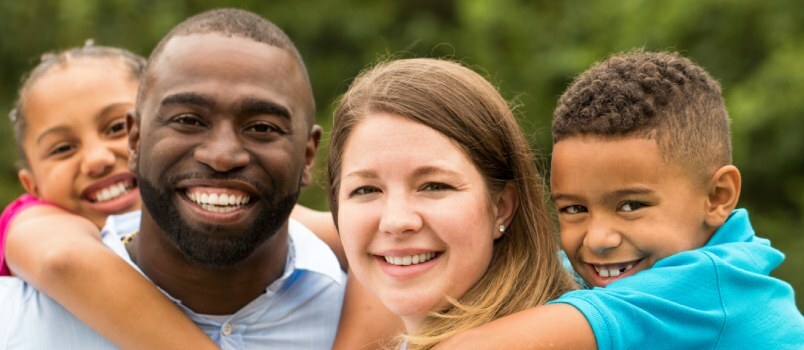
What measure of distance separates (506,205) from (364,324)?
839mm

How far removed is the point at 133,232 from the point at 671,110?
7.14 feet

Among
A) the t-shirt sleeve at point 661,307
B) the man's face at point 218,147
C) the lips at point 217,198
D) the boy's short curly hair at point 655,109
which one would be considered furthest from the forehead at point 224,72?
the t-shirt sleeve at point 661,307

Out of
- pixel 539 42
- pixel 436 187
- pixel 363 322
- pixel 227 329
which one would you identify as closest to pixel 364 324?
pixel 363 322

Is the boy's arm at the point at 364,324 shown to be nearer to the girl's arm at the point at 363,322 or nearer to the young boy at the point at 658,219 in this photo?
the girl's arm at the point at 363,322

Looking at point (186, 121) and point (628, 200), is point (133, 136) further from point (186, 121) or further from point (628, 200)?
point (628, 200)

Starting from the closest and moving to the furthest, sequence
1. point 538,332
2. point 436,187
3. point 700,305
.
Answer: point 538,332, point 700,305, point 436,187

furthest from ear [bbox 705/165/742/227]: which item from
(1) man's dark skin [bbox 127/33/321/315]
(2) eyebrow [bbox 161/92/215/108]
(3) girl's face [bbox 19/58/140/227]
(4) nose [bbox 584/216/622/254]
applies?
(3) girl's face [bbox 19/58/140/227]

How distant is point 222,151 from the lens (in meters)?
3.60

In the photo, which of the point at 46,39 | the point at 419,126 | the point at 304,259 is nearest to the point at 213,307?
the point at 304,259

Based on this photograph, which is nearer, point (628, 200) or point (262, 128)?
point (628, 200)

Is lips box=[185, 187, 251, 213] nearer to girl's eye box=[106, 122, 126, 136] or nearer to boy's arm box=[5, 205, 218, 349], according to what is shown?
boy's arm box=[5, 205, 218, 349]

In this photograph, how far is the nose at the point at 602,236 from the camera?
318cm

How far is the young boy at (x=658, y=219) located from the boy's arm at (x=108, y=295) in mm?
1094

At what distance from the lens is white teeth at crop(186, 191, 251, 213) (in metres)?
3.65
